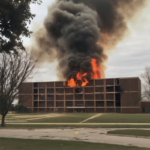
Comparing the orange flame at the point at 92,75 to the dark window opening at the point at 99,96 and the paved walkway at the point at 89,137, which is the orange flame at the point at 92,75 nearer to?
the dark window opening at the point at 99,96

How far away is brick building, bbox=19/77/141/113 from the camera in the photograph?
2657 inches

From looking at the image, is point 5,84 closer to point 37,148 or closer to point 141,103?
point 37,148

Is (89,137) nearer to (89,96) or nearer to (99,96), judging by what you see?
(99,96)

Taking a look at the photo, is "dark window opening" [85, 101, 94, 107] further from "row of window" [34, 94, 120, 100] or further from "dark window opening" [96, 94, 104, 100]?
"dark window opening" [96, 94, 104, 100]

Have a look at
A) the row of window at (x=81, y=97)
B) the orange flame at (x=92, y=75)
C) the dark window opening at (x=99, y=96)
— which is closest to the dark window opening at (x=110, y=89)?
the row of window at (x=81, y=97)

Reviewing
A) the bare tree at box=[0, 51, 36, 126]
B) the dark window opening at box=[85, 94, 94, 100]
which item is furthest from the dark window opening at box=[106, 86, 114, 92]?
the bare tree at box=[0, 51, 36, 126]

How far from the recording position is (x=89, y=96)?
2832 inches

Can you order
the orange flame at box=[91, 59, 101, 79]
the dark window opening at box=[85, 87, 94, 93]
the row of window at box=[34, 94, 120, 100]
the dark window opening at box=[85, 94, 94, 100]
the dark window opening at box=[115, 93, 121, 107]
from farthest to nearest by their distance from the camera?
1. the orange flame at box=[91, 59, 101, 79]
2. the dark window opening at box=[85, 87, 94, 93]
3. the dark window opening at box=[85, 94, 94, 100]
4. the row of window at box=[34, 94, 120, 100]
5. the dark window opening at box=[115, 93, 121, 107]

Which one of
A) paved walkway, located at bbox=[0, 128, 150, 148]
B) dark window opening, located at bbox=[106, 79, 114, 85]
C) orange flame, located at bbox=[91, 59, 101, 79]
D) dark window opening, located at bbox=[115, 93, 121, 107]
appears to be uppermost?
orange flame, located at bbox=[91, 59, 101, 79]

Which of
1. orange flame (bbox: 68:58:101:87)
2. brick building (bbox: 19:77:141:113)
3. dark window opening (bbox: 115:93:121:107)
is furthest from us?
orange flame (bbox: 68:58:101:87)

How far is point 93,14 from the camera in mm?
81688

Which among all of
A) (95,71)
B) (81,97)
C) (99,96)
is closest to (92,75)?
(95,71)

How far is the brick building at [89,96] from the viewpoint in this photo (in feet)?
221

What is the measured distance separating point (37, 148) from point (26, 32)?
663 centimetres
